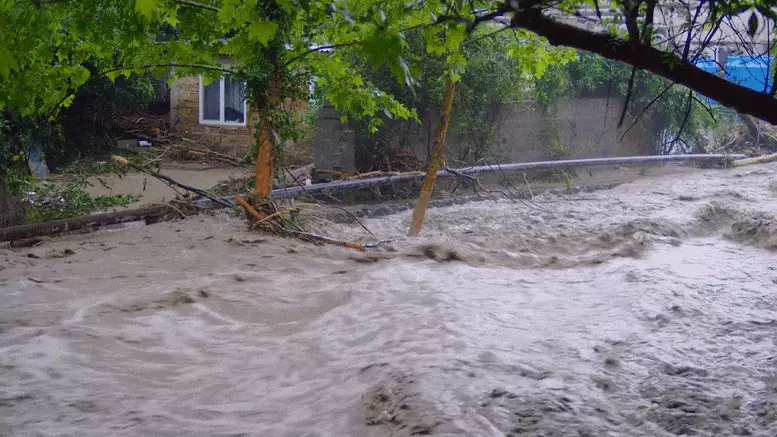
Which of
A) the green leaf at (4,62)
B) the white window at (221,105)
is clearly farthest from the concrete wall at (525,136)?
the green leaf at (4,62)

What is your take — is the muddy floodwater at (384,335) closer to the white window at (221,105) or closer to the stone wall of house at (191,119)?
the stone wall of house at (191,119)

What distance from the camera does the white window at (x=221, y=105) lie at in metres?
18.4

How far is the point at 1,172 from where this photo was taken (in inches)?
372

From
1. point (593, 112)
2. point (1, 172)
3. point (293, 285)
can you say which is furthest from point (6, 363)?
point (593, 112)

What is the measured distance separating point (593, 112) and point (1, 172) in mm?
12755

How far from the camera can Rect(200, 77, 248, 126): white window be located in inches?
723

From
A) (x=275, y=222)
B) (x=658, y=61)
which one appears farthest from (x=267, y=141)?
(x=658, y=61)

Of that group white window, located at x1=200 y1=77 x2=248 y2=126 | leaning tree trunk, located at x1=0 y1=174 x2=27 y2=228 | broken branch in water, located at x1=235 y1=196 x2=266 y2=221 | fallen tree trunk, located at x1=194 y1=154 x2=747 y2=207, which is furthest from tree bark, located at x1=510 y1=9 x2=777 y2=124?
white window, located at x1=200 y1=77 x2=248 y2=126

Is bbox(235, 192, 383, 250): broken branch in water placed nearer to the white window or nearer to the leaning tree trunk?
the leaning tree trunk

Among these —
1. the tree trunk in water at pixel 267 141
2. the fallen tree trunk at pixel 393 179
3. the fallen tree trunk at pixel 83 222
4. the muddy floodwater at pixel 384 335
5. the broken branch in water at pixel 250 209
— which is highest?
the tree trunk in water at pixel 267 141

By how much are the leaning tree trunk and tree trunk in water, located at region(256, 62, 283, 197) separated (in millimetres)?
3123

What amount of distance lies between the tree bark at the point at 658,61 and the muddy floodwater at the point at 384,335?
1763 millimetres

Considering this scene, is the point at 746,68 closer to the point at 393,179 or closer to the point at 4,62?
the point at 4,62

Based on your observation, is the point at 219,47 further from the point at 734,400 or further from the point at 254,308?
the point at 734,400
